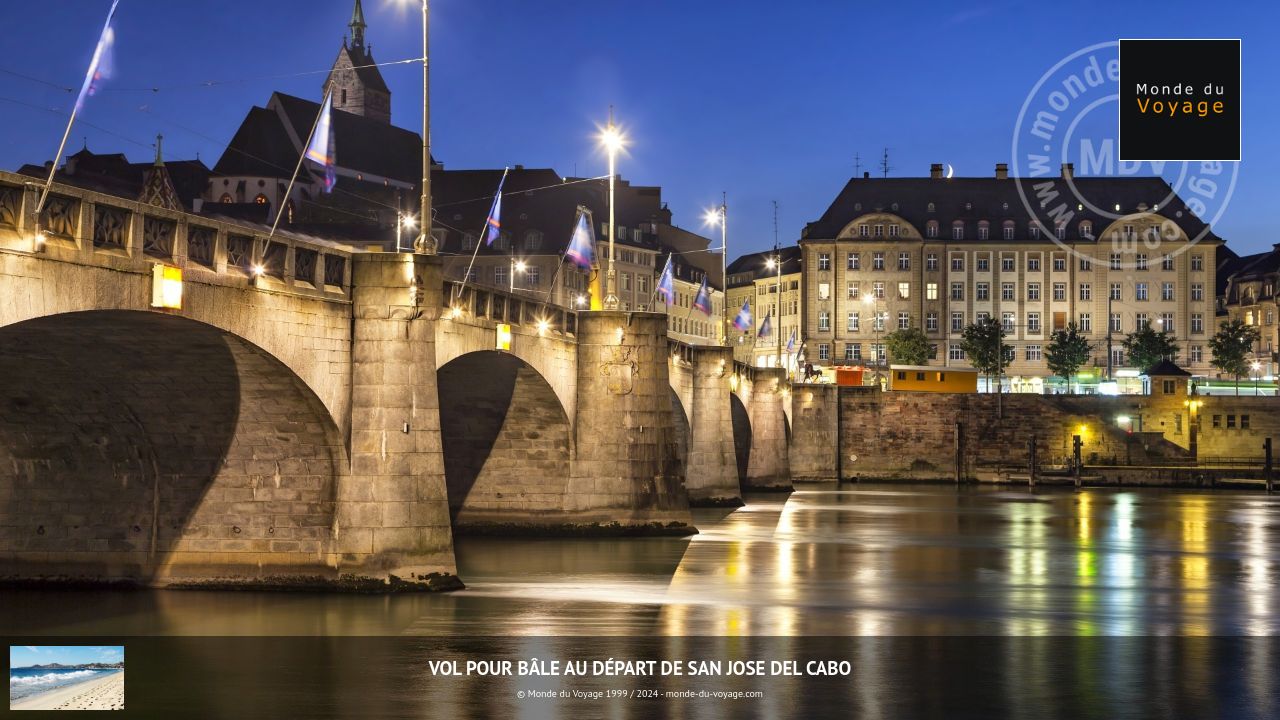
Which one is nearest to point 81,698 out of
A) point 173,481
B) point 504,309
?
point 173,481

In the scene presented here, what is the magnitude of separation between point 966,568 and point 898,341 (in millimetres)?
96393

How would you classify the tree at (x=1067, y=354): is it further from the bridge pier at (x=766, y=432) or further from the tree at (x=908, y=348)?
the bridge pier at (x=766, y=432)

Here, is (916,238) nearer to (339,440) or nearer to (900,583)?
(900,583)

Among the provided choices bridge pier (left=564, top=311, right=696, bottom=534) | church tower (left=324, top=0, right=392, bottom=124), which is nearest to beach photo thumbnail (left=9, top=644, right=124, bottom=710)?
bridge pier (left=564, top=311, right=696, bottom=534)

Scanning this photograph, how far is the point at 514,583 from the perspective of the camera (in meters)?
38.8

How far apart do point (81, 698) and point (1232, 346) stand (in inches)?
5245

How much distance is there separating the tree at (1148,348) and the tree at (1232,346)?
3.63 metres

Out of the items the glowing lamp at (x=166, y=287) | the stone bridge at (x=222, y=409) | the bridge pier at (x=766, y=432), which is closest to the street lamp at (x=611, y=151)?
the stone bridge at (x=222, y=409)

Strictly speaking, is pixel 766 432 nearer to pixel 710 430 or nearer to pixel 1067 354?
pixel 710 430

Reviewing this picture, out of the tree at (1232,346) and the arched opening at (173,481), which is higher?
the tree at (1232,346)

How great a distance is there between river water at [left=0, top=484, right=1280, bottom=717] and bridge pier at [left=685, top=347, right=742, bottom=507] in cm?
1520

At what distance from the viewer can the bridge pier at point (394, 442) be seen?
109 feet

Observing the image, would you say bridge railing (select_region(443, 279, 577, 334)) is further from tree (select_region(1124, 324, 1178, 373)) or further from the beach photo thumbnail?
tree (select_region(1124, 324, 1178, 373))

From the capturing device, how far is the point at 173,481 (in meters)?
33.5
